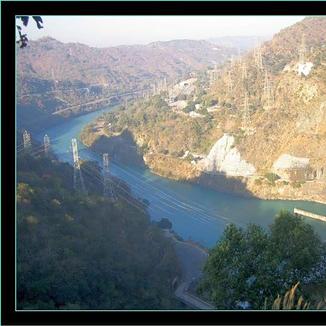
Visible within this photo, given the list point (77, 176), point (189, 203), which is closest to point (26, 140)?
point (77, 176)

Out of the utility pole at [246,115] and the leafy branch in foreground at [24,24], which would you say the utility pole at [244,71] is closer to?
the utility pole at [246,115]

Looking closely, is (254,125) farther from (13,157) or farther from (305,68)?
(13,157)

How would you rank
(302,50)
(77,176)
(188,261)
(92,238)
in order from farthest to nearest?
(302,50) < (77,176) < (188,261) < (92,238)

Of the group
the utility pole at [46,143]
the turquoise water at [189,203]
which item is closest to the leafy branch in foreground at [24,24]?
the utility pole at [46,143]

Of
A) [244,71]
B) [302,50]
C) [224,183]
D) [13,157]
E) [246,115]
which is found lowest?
[224,183]

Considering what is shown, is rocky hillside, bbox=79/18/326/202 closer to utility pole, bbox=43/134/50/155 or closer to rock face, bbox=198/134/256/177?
rock face, bbox=198/134/256/177

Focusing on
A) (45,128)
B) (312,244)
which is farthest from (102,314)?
(45,128)

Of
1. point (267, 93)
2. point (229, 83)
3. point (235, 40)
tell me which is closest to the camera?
point (235, 40)
